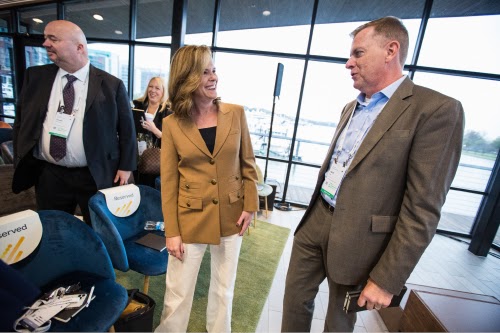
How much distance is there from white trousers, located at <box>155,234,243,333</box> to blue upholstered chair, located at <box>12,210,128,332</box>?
24cm

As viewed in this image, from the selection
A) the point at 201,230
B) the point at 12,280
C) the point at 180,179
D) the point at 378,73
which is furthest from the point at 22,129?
the point at 378,73

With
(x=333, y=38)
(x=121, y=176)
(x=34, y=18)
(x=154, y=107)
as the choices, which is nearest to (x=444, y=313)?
(x=121, y=176)

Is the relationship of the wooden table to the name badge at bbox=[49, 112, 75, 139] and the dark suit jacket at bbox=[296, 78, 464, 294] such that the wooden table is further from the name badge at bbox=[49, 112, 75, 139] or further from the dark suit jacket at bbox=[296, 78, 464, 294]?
the name badge at bbox=[49, 112, 75, 139]

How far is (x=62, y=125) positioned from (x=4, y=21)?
6412mm

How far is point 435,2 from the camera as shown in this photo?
3441 mm

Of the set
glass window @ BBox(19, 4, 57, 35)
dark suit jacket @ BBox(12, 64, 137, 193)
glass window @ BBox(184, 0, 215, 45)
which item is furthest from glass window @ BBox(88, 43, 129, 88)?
dark suit jacket @ BBox(12, 64, 137, 193)

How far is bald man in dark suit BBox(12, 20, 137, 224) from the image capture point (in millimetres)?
1521

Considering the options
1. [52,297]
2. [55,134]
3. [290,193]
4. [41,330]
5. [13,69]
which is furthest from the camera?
[13,69]

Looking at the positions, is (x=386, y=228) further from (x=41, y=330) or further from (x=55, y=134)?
(x=55, y=134)

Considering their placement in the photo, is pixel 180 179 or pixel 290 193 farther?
pixel 290 193

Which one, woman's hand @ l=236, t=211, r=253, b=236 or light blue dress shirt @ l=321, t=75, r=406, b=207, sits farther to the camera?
woman's hand @ l=236, t=211, r=253, b=236

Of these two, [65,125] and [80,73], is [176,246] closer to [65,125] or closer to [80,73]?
[65,125]

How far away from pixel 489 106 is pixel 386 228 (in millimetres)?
4335

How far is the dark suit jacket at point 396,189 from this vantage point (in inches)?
31.5
